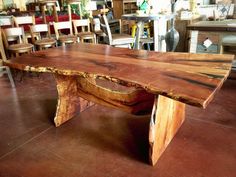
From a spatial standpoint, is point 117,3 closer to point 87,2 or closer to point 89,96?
point 87,2

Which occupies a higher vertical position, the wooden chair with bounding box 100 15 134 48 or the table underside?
the wooden chair with bounding box 100 15 134 48

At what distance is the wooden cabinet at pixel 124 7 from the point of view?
25.2ft

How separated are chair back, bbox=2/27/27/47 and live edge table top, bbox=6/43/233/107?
1.80m

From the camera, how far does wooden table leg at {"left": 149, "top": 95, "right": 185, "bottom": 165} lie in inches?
64.9

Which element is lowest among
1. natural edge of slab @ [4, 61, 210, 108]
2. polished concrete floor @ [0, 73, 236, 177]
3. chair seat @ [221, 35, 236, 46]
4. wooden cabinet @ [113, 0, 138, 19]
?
polished concrete floor @ [0, 73, 236, 177]

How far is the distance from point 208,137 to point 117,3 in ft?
22.2

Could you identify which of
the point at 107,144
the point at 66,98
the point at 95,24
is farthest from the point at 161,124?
the point at 95,24

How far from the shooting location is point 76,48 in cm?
247

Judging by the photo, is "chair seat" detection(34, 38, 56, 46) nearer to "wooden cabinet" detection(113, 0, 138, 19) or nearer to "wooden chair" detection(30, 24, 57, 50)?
"wooden chair" detection(30, 24, 57, 50)

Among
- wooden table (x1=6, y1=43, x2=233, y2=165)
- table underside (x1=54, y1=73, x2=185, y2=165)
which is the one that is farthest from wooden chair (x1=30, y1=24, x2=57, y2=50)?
table underside (x1=54, y1=73, x2=185, y2=165)

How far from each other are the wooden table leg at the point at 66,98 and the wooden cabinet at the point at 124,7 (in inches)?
232

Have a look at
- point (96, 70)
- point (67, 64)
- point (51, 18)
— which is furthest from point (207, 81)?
point (51, 18)

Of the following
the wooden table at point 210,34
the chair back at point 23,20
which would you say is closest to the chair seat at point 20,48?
the chair back at point 23,20

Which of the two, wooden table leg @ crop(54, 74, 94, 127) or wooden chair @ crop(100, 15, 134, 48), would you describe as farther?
wooden chair @ crop(100, 15, 134, 48)
